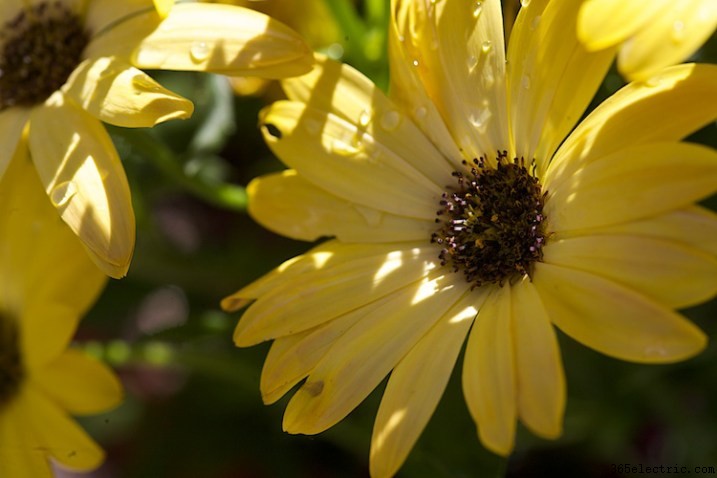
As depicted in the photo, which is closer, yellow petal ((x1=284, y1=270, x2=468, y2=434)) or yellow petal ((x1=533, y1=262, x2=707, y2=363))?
yellow petal ((x1=533, y1=262, x2=707, y2=363))

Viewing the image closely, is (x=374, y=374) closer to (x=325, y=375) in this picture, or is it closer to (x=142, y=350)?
(x=325, y=375)

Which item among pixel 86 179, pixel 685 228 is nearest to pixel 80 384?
pixel 86 179

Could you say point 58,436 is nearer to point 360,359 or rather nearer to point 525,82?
point 360,359

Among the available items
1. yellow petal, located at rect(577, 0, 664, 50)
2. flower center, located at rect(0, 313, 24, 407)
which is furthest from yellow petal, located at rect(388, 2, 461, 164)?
flower center, located at rect(0, 313, 24, 407)

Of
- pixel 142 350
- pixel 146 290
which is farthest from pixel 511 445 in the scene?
pixel 146 290

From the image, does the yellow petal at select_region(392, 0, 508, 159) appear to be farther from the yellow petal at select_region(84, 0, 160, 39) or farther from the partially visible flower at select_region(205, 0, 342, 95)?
the partially visible flower at select_region(205, 0, 342, 95)
